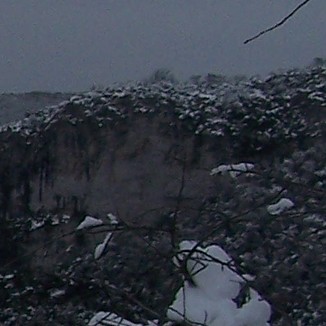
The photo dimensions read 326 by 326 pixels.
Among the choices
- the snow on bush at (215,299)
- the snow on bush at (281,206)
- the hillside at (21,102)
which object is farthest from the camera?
the hillside at (21,102)

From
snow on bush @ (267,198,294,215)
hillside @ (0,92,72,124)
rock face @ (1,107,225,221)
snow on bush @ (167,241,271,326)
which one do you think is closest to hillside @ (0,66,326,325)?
rock face @ (1,107,225,221)

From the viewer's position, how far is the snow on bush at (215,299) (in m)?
2.24

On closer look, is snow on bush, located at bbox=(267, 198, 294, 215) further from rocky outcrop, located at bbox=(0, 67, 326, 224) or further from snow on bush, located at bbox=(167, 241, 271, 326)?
rocky outcrop, located at bbox=(0, 67, 326, 224)

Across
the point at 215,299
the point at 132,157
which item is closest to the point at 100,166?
the point at 132,157

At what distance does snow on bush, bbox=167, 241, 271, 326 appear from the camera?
224 centimetres

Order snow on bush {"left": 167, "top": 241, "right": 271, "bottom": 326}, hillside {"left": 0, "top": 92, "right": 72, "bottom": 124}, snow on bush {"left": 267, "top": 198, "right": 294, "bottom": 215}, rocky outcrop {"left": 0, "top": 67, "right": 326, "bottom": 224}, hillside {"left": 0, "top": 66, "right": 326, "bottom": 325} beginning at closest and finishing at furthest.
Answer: snow on bush {"left": 167, "top": 241, "right": 271, "bottom": 326} → snow on bush {"left": 267, "top": 198, "right": 294, "bottom": 215} → hillside {"left": 0, "top": 66, "right": 326, "bottom": 325} → rocky outcrop {"left": 0, "top": 67, "right": 326, "bottom": 224} → hillside {"left": 0, "top": 92, "right": 72, "bottom": 124}

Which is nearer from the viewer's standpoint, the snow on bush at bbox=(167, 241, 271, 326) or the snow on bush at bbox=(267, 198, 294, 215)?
the snow on bush at bbox=(167, 241, 271, 326)

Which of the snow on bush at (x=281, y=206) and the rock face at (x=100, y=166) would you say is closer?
the snow on bush at (x=281, y=206)

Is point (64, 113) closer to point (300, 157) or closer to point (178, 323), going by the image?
point (300, 157)

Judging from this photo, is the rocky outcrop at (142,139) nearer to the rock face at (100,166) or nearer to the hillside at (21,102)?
the rock face at (100,166)

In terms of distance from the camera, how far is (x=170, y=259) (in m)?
2.06

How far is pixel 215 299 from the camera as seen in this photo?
2.30 metres

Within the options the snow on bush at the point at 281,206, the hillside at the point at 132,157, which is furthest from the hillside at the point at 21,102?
the snow on bush at the point at 281,206

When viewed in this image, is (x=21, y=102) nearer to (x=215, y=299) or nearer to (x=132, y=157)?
(x=132, y=157)
